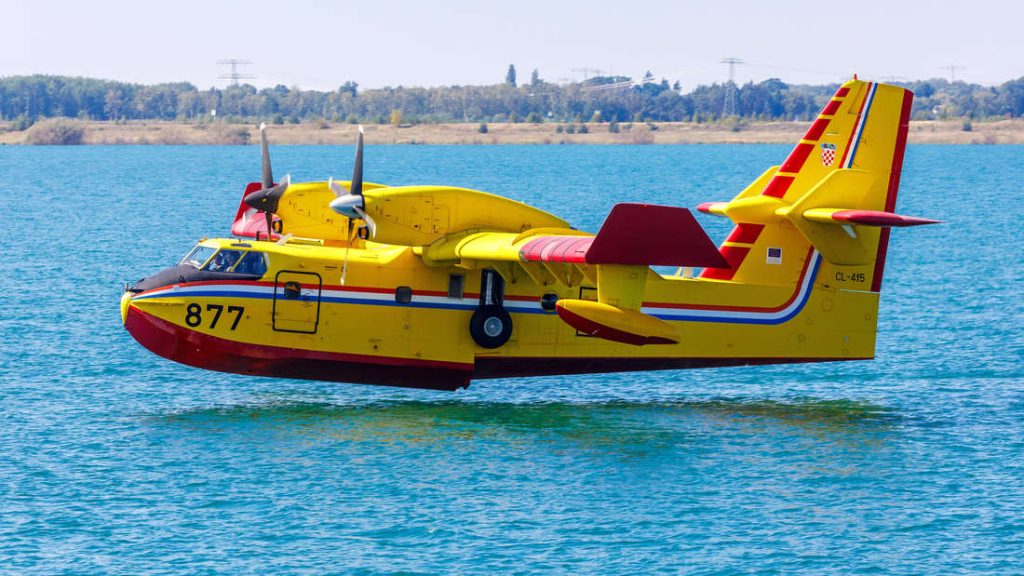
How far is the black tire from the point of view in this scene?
104ft

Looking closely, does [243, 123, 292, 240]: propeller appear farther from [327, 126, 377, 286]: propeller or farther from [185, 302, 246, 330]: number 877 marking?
[185, 302, 246, 330]: number 877 marking

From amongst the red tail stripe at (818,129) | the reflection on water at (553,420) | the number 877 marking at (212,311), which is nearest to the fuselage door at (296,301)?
the number 877 marking at (212,311)

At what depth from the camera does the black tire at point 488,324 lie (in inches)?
1243

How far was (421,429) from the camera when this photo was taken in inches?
1182

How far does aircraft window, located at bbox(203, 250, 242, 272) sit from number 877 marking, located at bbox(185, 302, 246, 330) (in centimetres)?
92

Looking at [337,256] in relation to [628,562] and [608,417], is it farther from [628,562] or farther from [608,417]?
[628,562]

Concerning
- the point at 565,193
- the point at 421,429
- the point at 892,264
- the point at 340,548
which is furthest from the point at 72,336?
the point at 565,193

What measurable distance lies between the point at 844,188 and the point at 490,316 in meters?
8.54

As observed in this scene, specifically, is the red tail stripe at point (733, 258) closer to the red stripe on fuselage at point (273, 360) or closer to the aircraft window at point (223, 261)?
the red stripe on fuselage at point (273, 360)

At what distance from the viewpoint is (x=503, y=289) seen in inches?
1248

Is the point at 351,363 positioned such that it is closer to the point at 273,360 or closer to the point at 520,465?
the point at 273,360

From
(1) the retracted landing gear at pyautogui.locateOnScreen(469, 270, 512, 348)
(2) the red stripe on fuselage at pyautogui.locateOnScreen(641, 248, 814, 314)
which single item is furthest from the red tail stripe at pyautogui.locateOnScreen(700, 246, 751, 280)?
(1) the retracted landing gear at pyautogui.locateOnScreen(469, 270, 512, 348)

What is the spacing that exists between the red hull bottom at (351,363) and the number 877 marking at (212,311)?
0.81 feet

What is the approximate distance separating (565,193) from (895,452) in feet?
272
